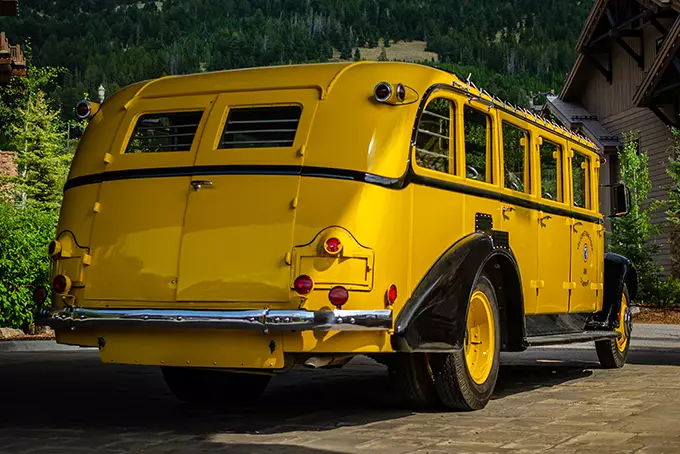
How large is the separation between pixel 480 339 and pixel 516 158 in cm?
186

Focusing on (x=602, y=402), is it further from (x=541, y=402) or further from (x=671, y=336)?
(x=671, y=336)

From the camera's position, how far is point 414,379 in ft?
30.9

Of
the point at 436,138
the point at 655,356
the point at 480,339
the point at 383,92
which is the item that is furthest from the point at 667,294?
the point at 383,92

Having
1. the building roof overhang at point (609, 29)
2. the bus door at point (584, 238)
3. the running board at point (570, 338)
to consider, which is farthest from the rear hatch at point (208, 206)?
the building roof overhang at point (609, 29)

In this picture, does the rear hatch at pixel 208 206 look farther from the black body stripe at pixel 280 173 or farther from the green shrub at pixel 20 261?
the green shrub at pixel 20 261

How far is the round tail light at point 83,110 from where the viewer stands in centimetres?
942

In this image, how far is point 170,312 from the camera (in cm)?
823

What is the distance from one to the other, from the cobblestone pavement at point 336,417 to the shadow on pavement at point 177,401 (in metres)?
0.01

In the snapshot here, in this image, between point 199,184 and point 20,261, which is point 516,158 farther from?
point 20,261

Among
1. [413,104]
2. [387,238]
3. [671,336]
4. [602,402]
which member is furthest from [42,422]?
[671,336]

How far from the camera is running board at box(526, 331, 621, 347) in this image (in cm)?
1048

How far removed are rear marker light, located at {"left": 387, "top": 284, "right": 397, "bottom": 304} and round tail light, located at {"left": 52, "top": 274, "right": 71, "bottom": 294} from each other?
243 centimetres

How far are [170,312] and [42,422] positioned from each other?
1.62m

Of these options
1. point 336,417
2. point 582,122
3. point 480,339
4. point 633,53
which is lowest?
point 336,417
